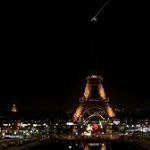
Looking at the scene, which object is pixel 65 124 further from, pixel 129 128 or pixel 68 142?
pixel 68 142

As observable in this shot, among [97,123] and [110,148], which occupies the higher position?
[97,123]

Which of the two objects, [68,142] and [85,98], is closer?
[68,142]

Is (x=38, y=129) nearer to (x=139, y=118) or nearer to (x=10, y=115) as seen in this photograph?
(x=10, y=115)

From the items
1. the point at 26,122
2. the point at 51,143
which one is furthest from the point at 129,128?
the point at 51,143

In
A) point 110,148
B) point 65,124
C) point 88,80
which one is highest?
point 88,80

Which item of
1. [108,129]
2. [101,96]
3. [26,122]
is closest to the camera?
[101,96]

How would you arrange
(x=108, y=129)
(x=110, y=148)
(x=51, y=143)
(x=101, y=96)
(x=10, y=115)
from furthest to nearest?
(x=10, y=115)
(x=108, y=129)
(x=101, y=96)
(x=51, y=143)
(x=110, y=148)

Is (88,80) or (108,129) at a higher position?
(88,80)

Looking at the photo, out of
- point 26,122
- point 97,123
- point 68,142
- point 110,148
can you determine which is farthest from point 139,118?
point 110,148

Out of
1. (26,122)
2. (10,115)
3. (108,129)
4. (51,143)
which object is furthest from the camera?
(10,115)
